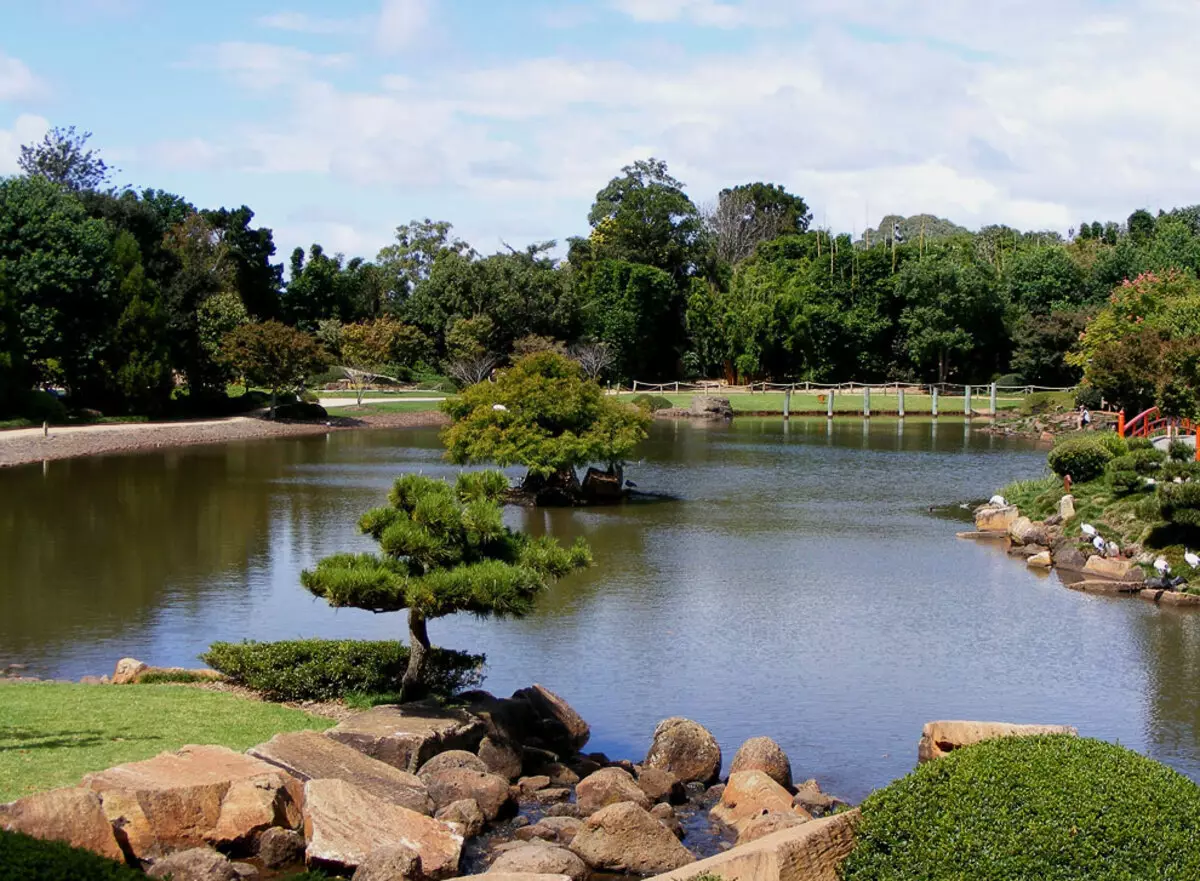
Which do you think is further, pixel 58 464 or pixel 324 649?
pixel 58 464

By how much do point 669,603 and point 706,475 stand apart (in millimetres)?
18782

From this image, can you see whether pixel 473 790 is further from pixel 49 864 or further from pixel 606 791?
pixel 49 864

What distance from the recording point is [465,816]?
460 inches

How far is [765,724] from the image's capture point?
53.1 feet

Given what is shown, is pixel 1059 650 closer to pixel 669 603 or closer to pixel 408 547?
pixel 669 603

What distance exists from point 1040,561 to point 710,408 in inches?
1607

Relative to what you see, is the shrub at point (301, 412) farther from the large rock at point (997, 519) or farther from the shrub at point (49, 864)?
the shrub at point (49, 864)

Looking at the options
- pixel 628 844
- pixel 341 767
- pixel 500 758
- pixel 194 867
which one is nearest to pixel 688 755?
pixel 500 758

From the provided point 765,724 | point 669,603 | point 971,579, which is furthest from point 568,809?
point 971,579

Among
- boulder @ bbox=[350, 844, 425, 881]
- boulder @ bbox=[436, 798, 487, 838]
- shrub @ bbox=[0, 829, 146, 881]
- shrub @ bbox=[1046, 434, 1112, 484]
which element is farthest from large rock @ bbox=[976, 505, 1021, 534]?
shrub @ bbox=[0, 829, 146, 881]

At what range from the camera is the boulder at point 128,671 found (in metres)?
16.0

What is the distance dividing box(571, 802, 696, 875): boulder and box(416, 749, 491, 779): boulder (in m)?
1.81

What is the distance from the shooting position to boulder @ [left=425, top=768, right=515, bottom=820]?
1206 centimetres

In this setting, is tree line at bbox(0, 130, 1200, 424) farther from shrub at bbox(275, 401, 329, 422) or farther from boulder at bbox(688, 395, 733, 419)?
boulder at bbox(688, 395, 733, 419)
